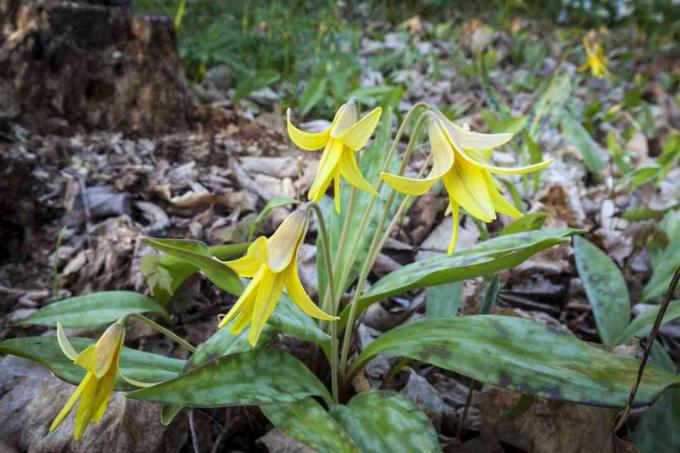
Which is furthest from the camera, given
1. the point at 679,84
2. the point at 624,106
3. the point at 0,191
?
the point at 679,84

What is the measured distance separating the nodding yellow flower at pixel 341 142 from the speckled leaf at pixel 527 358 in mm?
342

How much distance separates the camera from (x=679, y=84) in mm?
5059

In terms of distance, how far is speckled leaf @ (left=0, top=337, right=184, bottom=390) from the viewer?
3.37 ft

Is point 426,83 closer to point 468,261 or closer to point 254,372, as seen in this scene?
point 468,261

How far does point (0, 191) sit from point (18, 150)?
1.08 ft

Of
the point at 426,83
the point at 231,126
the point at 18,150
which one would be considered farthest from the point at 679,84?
the point at 18,150

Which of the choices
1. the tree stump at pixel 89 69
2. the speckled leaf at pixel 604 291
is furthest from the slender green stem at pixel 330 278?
the tree stump at pixel 89 69

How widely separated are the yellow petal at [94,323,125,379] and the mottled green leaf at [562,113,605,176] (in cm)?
221

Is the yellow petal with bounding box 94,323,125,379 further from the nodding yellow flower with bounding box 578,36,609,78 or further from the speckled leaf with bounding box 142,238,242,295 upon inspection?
the nodding yellow flower with bounding box 578,36,609,78

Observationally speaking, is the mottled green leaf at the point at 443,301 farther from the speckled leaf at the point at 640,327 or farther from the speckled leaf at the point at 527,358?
the speckled leaf at the point at 640,327

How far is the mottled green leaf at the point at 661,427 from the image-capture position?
1.07m

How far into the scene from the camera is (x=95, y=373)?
0.93 m

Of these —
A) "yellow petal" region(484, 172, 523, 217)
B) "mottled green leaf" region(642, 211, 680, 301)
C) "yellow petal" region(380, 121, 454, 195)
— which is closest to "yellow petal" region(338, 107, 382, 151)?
"yellow petal" region(380, 121, 454, 195)

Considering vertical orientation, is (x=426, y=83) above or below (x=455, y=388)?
above
